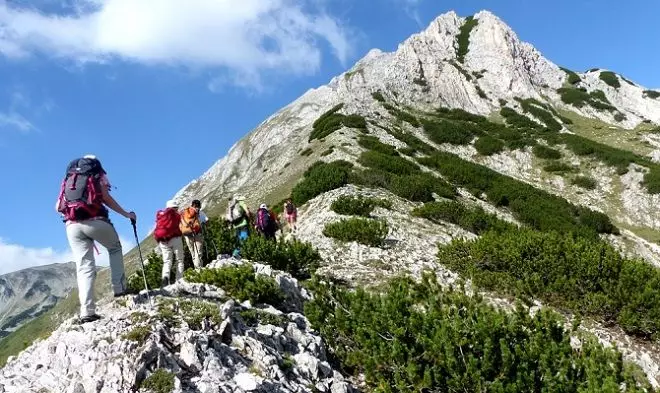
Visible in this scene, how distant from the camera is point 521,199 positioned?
28.2m

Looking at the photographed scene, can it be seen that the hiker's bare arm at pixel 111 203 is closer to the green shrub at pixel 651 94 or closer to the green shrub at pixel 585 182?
the green shrub at pixel 585 182

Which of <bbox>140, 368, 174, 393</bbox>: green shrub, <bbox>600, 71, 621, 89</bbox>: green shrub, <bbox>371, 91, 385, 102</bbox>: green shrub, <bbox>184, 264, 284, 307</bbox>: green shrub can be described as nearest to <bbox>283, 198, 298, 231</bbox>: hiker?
<bbox>184, 264, 284, 307</bbox>: green shrub

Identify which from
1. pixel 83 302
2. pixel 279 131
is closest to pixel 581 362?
pixel 83 302

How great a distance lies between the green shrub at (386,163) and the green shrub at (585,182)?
14.4m

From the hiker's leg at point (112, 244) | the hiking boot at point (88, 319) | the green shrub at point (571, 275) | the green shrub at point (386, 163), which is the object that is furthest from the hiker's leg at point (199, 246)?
the green shrub at point (386, 163)

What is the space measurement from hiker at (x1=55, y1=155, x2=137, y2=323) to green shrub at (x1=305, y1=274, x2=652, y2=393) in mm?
3920

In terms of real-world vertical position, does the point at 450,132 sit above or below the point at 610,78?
below

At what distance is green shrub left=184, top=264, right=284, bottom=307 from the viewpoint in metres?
9.16

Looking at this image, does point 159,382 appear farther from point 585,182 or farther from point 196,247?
point 585,182

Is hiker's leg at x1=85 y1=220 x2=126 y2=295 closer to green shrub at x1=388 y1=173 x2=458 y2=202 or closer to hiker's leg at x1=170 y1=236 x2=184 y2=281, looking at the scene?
hiker's leg at x1=170 y1=236 x2=184 y2=281

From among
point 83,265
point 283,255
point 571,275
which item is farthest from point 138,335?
point 571,275

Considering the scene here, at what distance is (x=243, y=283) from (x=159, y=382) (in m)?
3.66

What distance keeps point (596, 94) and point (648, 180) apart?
1595 inches

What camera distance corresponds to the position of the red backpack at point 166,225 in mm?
11077
